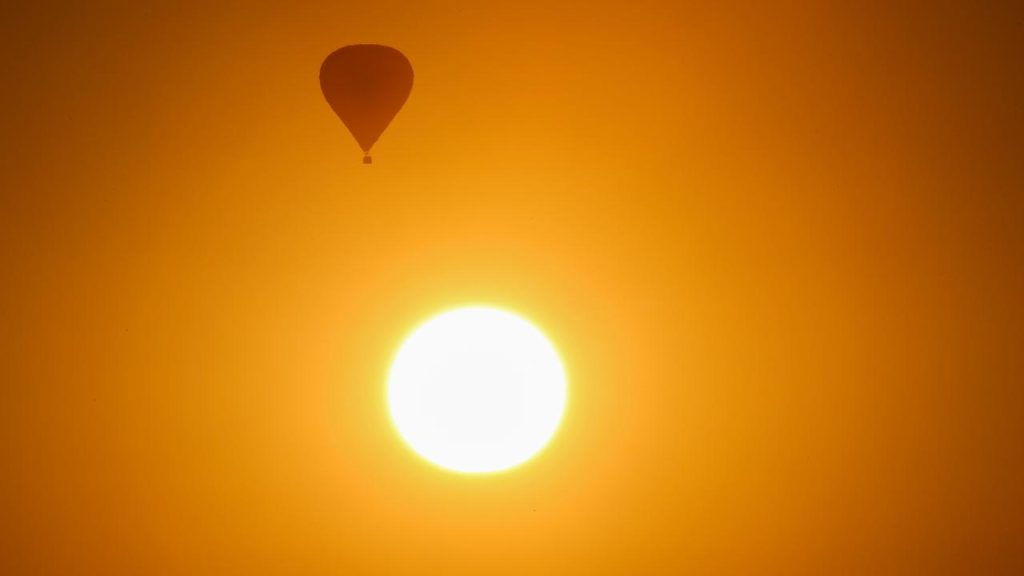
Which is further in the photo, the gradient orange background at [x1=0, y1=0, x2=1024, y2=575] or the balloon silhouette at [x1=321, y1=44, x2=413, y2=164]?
the gradient orange background at [x1=0, y1=0, x2=1024, y2=575]

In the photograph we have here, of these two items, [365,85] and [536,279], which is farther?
[536,279]

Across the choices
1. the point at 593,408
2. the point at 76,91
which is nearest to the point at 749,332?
the point at 593,408

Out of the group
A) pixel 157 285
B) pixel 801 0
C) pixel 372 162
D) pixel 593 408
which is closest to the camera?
pixel 801 0

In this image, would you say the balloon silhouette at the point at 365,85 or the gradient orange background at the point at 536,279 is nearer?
the balloon silhouette at the point at 365,85

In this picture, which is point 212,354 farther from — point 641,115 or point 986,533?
point 986,533
